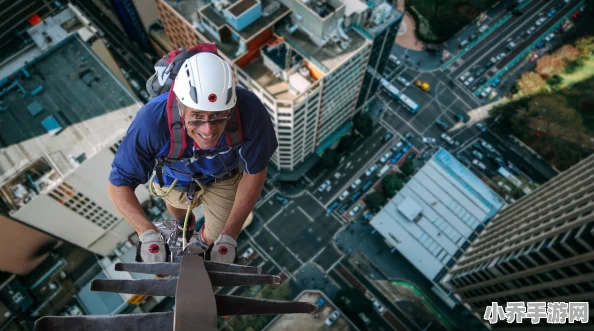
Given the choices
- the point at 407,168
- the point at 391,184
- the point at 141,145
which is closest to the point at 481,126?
the point at 407,168

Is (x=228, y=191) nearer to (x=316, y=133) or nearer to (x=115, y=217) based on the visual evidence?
(x=115, y=217)

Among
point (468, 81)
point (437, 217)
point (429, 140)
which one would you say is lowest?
point (437, 217)

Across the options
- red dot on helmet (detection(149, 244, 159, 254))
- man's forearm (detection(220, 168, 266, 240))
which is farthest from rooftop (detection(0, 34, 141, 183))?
red dot on helmet (detection(149, 244, 159, 254))

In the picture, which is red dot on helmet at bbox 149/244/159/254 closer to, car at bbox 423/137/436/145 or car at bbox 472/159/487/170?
car at bbox 423/137/436/145

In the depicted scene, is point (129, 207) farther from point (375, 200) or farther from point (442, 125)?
point (442, 125)

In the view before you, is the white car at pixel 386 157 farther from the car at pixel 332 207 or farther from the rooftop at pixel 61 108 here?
the rooftop at pixel 61 108

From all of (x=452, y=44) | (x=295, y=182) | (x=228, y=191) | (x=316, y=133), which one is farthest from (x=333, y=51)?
(x=452, y=44)
